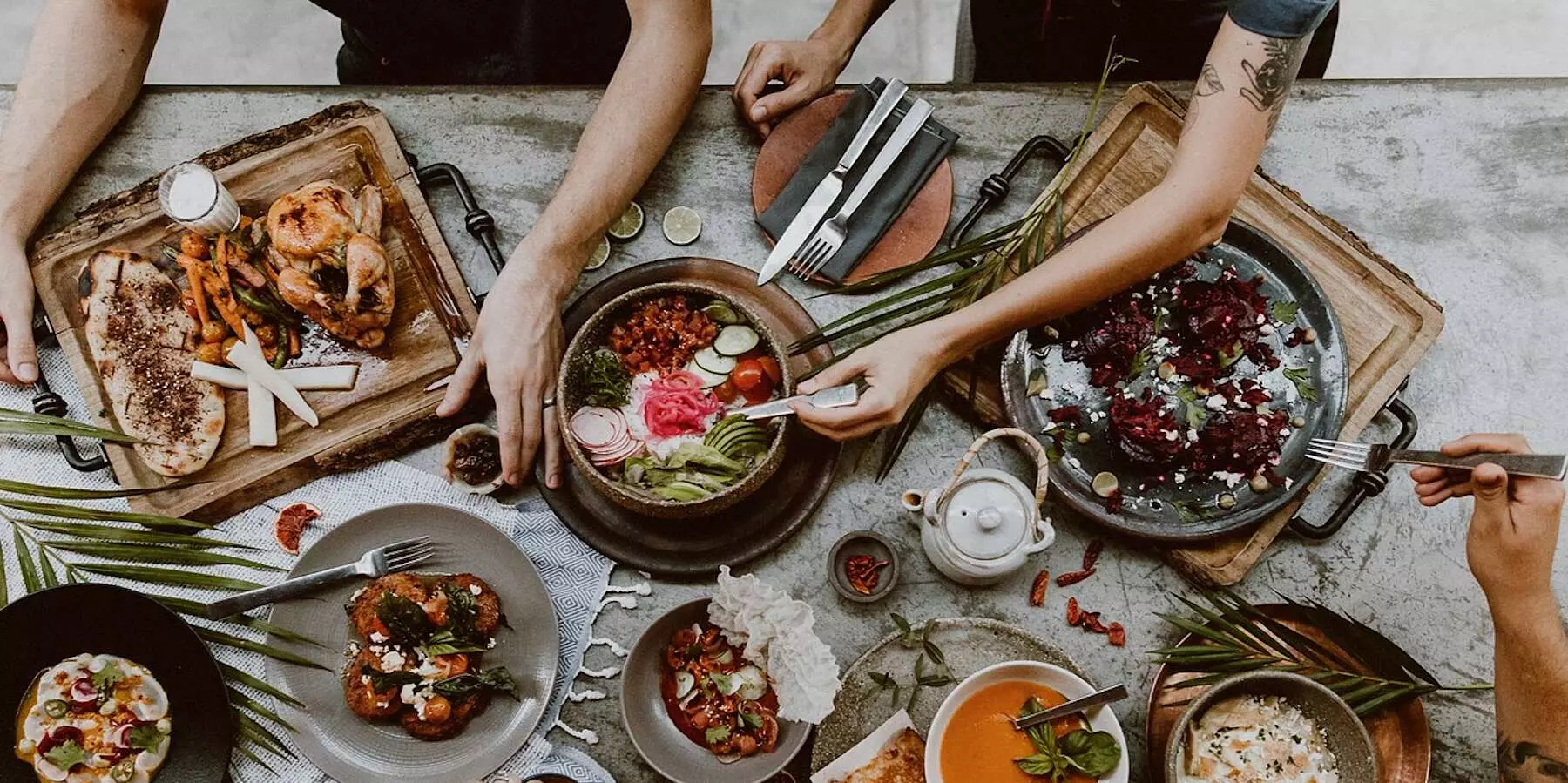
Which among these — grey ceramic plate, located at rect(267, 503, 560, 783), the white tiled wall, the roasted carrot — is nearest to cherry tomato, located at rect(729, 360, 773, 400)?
grey ceramic plate, located at rect(267, 503, 560, 783)

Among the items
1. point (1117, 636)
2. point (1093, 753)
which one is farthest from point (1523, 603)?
point (1093, 753)

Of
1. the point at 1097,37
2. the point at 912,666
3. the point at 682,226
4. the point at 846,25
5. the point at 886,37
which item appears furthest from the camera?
the point at 886,37

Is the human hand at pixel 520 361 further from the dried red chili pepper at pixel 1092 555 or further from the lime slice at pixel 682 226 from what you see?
the dried red chili pepper at pixel 1092 555

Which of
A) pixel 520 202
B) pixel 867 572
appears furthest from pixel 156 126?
pixel 867 572

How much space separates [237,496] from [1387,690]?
2563mm

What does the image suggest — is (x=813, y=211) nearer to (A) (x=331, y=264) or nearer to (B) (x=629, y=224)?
(B) (x=629, y=224)

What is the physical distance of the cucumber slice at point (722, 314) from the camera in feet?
7.36

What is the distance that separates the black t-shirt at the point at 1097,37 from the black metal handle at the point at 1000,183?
390mm

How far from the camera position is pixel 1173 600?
2301 mm

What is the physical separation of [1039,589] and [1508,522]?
3.12ft

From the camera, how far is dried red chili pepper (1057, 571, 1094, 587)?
229cm

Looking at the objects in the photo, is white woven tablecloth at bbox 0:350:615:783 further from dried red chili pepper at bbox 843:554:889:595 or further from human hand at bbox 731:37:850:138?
human hand at bbox 731:37:850:138

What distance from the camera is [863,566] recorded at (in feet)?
7.51

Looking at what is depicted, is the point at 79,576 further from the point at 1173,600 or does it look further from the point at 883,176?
the point at 1173,600
